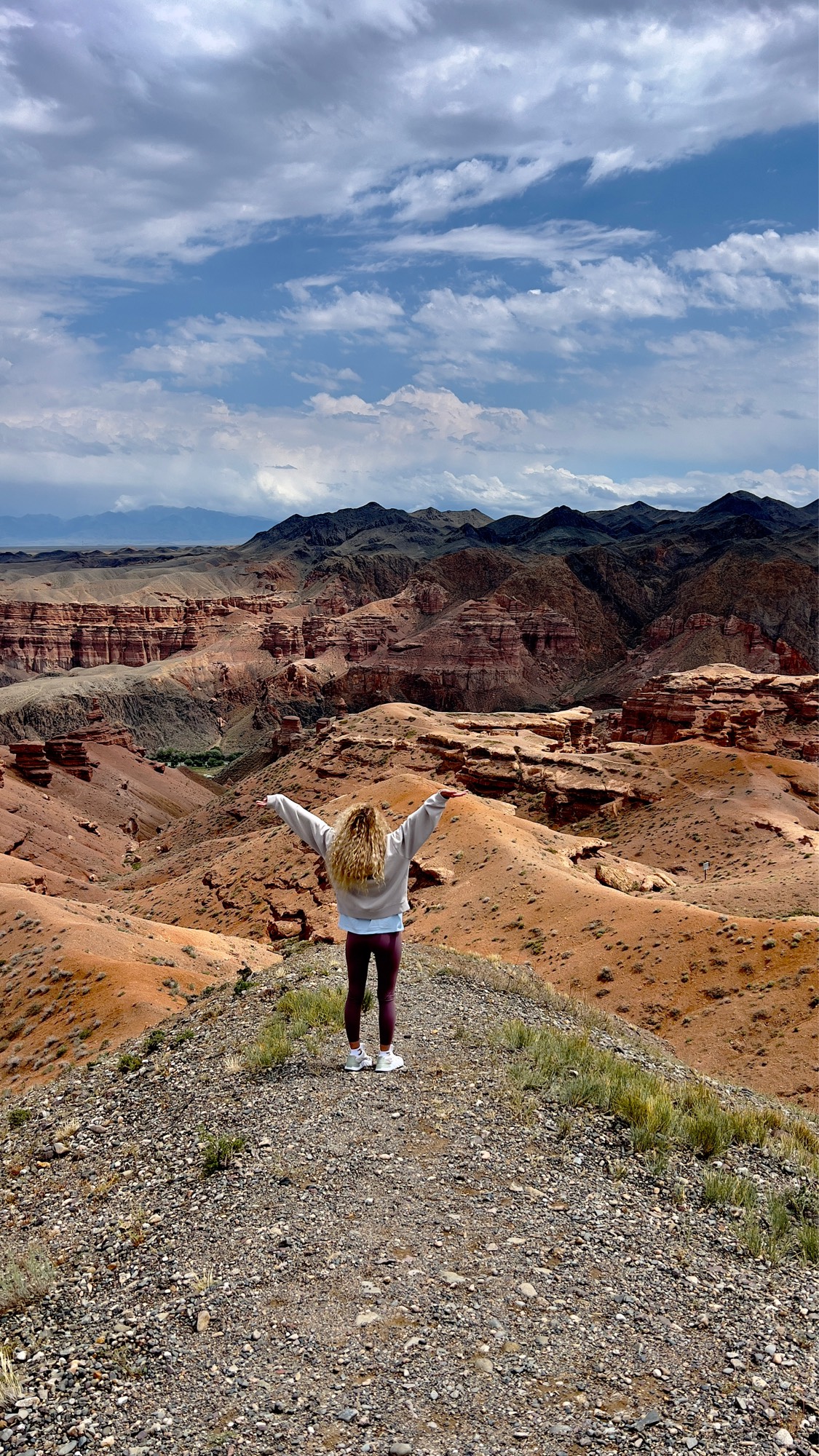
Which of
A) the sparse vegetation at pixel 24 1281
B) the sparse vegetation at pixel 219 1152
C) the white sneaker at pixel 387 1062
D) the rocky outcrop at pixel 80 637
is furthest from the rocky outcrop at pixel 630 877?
the rocky outcrop at pixel 80 637

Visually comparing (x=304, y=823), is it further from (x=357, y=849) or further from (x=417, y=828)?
(x=417, y=828)

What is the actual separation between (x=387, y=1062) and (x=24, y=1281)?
11.6ft

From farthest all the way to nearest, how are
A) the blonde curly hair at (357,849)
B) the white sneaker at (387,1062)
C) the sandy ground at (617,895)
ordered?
the sandy ground at (617,895), the white sneaker at (387,1062), the blonde curly hair at (357,849)

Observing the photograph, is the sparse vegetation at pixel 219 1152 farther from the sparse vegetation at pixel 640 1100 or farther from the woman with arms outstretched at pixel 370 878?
the sparse vegetation at pixel 640 1100

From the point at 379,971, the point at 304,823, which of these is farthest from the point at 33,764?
the point at 379,971

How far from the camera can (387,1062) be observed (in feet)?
28.8

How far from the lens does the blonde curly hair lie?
8203 mm

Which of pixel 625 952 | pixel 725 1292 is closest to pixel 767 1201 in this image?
pixel 725 1292

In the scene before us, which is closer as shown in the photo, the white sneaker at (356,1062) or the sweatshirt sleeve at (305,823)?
the sweatshirt sleeve at (305,823)

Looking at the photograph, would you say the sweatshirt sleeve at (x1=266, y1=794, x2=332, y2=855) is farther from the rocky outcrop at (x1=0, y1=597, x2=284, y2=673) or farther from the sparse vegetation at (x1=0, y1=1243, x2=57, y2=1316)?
the rocky outcrop at (x1=0, y1=597, x2=284, y2=673)

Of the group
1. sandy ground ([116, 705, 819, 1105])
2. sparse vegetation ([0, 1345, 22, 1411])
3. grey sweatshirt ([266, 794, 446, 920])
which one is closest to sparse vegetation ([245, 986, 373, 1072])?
grey sweatshirt ([266, 794, 446, 920])

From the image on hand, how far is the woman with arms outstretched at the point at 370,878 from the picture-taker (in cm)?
823

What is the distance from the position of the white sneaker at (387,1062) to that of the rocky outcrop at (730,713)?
49281mm

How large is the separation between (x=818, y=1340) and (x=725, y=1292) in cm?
59
